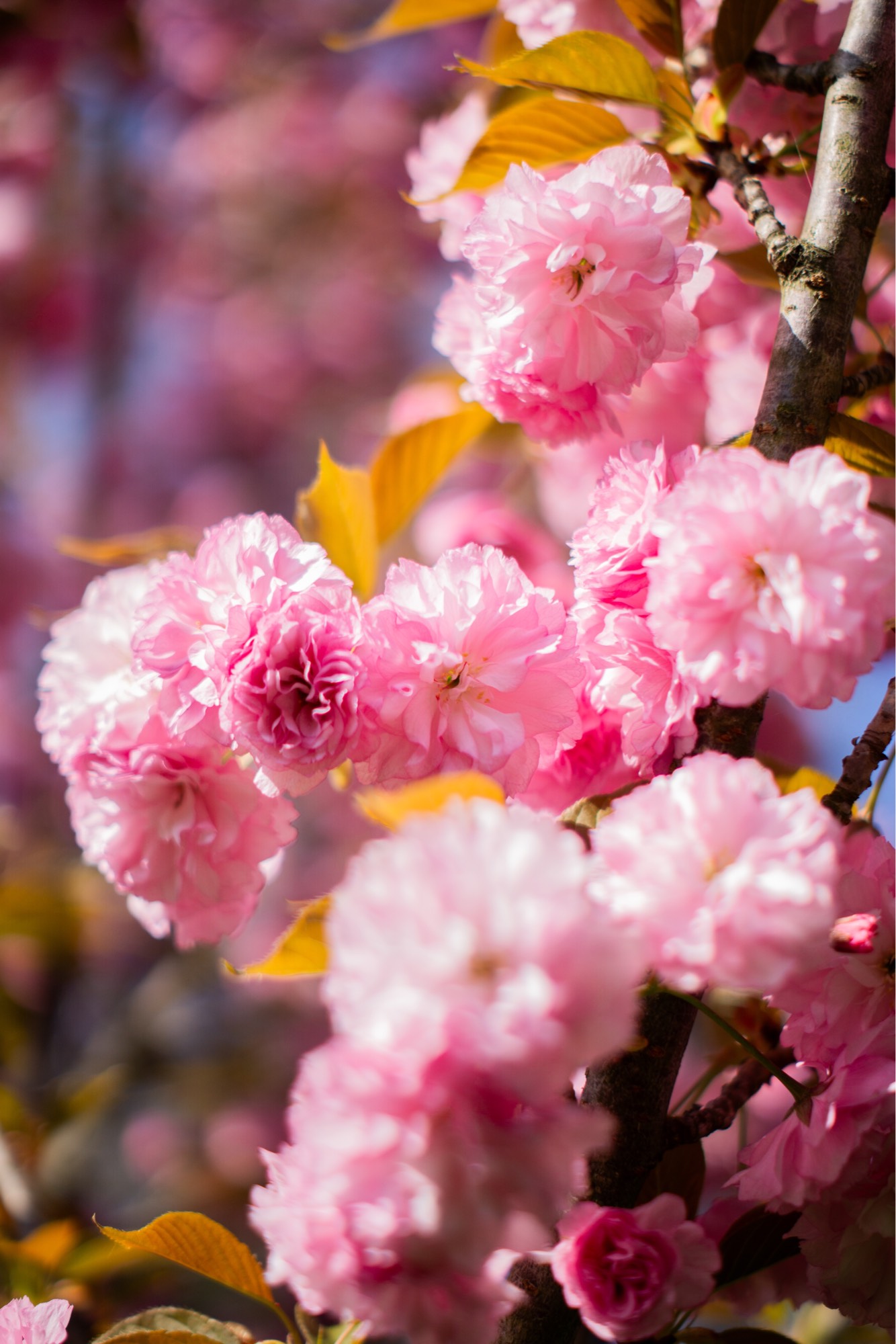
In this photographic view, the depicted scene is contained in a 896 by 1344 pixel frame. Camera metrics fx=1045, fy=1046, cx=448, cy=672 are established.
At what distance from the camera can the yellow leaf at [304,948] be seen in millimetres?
530

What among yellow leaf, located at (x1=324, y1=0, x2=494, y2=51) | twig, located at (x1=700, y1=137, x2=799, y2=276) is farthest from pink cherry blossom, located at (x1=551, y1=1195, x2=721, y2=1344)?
yellow leaf, located at (x1=324, y1=0, x2=494, y2=51)

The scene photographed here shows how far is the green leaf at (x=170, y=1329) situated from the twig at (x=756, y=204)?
0.65 metres

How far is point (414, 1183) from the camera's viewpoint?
0.33 meters

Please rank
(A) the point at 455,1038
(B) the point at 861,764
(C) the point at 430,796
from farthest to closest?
(B) the point at 861,764 < (C) the point at 430,796 < (A) the point at 455,1038

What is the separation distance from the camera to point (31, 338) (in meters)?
2.64

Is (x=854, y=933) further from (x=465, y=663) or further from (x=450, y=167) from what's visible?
(x=450, y=167)

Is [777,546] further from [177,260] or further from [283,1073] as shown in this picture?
[177,260]

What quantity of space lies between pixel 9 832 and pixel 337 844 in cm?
81

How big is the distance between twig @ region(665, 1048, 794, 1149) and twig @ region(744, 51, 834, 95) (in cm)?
57

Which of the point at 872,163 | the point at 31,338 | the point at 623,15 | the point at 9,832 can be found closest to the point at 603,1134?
the point at 872,163

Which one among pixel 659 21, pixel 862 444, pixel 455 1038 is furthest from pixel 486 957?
pixel 659 21

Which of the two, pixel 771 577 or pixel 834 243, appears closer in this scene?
pixel 771 577

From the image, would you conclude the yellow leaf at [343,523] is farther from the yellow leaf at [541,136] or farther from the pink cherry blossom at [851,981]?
the pink cherry blossom at [851,981]

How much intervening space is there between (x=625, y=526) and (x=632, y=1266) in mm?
339
